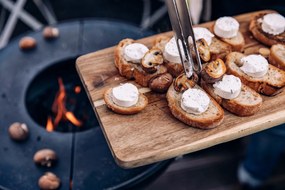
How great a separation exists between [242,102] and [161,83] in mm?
407

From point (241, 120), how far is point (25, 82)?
134cm

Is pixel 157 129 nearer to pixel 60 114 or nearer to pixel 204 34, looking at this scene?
pixel 204 34

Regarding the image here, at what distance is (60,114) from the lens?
8.29 ft

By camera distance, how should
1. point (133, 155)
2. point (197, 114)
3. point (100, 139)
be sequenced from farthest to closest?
point (100, 139)
point (197, 114)
point (133, 155)

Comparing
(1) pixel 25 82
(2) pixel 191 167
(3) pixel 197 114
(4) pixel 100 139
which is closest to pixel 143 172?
(4) pixel 100 139

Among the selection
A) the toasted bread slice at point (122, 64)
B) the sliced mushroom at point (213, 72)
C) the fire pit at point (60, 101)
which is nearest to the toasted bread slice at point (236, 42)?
the sliced mushroom at point (213, 72)

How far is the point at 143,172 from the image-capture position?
198 cm

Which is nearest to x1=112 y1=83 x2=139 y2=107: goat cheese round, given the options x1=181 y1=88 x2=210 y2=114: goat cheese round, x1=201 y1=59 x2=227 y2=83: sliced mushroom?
x1=181 y1=88 x2=210 y2=114: goat cheese round

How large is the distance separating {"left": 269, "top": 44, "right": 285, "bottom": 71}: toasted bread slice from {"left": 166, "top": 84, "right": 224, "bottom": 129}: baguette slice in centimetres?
46

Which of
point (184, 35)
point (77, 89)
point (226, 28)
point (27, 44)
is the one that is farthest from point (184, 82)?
point (27, 44)

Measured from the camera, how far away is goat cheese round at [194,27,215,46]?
6.80ft

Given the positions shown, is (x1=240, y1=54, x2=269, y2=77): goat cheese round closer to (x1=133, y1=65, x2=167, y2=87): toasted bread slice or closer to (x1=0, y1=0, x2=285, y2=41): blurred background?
(x1=133, y1=65, x2=167, y2=87): toasted bread slice

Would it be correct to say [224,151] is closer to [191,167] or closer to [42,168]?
[191,167]

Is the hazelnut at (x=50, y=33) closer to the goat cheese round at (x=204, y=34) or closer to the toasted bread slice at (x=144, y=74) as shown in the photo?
the toasted bread slice at (x=144, y=74)
